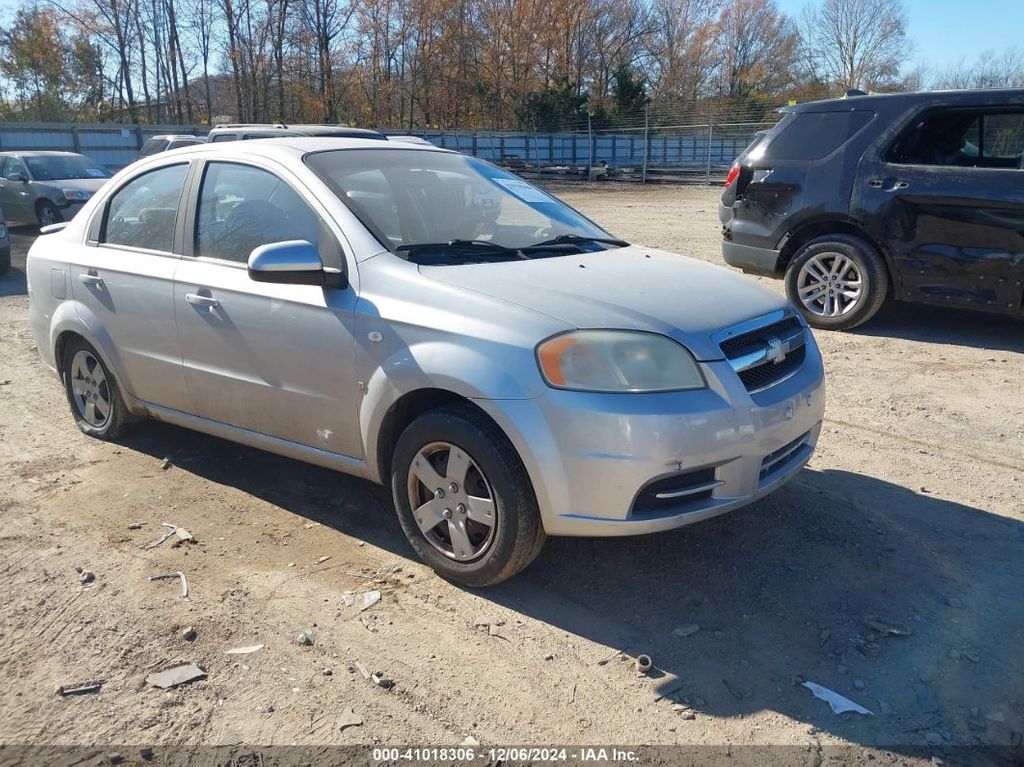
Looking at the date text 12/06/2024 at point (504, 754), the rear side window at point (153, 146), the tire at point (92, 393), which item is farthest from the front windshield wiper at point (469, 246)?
the rear side window at point (153, 146)

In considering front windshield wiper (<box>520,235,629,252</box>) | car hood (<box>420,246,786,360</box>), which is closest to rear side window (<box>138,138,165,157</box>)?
front windshield wiper (<box>520,235,629,252</box>)

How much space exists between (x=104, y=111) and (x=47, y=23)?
441cm

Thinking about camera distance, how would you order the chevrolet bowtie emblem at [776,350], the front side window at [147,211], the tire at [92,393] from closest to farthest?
the chevrolet bowtie emblem at [776,350] < the front side window at [147,211] < the tire at [92,393]

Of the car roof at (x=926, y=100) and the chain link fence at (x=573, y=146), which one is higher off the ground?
the chain link fence at (x=573, y=146)

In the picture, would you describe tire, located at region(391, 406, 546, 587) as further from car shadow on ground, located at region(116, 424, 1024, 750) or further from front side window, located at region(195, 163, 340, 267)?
front side window, located at region(195, 163, 340, 267)

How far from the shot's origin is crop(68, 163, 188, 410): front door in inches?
170

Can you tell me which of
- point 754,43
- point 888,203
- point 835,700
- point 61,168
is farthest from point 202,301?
point 754,43

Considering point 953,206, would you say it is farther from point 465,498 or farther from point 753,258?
point 465,498

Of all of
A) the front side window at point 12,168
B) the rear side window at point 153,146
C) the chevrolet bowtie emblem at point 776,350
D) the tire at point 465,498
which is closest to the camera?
the tire at point 465,498

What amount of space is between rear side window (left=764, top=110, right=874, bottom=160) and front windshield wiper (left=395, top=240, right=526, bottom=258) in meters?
4.59

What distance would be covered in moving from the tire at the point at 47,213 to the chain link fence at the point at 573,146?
11008 millimetres

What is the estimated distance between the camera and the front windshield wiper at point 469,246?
368cm

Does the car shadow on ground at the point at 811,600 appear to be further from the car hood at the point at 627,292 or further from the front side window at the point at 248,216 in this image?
the front side window at the point at 248,216

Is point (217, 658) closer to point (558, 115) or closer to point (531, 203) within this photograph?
point (531, 203)
